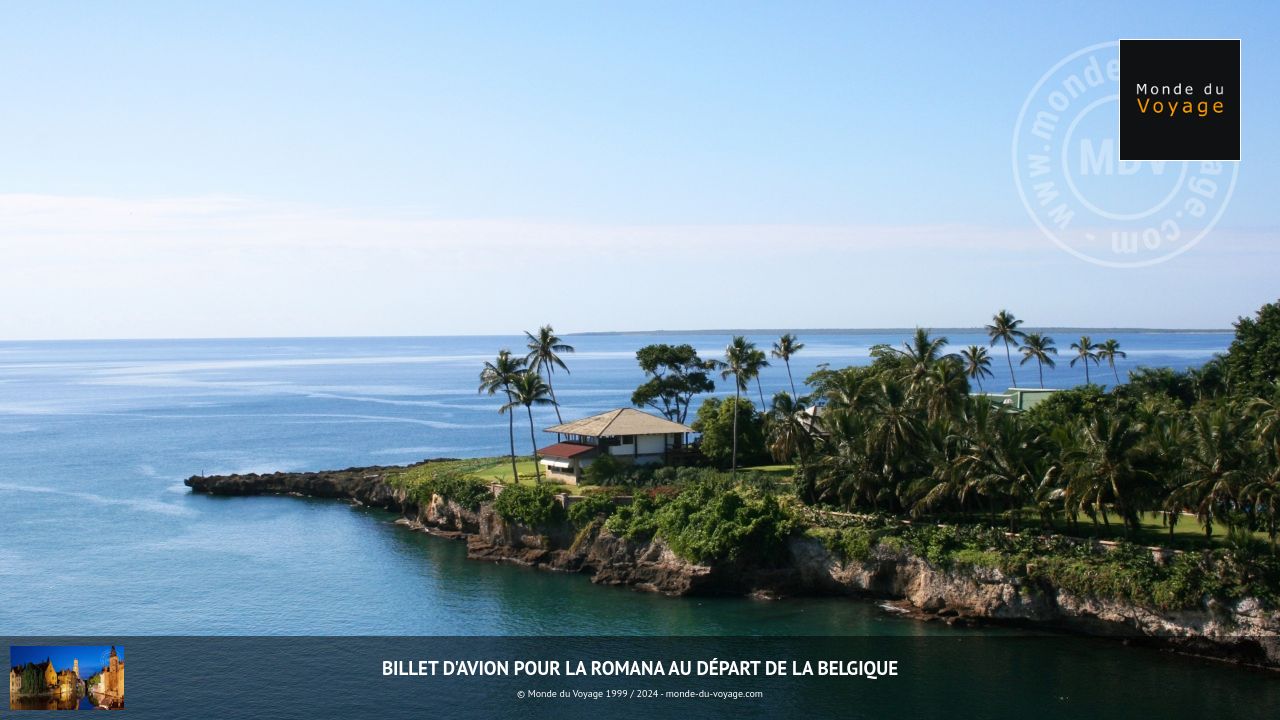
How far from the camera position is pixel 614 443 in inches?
2817

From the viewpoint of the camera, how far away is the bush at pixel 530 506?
61.8m

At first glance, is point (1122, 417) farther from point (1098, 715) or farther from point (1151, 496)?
point (1098, 715)

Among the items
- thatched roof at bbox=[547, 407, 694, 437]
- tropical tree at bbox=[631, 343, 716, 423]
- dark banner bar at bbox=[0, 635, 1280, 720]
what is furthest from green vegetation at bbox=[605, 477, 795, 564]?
tropical tree at bbox=[631, 343, 716, 423]

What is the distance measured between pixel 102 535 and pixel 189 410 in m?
106

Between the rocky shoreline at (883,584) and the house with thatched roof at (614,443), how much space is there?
742 centimetres

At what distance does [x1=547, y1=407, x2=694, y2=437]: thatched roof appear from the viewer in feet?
233

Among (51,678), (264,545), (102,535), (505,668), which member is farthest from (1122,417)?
(102,535)

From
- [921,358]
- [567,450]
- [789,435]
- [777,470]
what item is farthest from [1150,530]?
[567,450]

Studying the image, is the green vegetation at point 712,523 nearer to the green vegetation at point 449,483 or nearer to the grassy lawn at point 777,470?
the grassy lawn at point 777,470

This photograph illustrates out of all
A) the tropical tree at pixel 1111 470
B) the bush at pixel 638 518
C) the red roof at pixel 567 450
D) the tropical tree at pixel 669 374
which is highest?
the tropical tree at pixel 669 374

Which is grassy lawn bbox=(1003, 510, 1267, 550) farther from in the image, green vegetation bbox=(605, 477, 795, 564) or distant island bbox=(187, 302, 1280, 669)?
green vegetation bbox=(605, 477, 795, 564)

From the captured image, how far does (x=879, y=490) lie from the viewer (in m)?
55.3

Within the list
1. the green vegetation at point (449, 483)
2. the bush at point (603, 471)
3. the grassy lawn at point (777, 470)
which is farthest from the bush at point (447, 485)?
the grassy lawn at point (777, 470)

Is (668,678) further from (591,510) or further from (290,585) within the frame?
(290,585)
